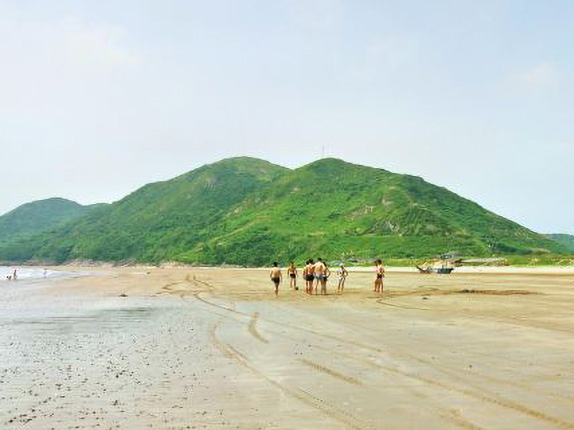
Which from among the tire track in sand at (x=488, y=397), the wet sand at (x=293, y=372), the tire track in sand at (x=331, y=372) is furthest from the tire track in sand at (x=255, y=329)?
the tire track in sand at (x=488, y=397)

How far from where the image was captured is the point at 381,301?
36062mm

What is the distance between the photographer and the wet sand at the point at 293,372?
9.06 metres

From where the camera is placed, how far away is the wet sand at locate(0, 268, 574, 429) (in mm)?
9062

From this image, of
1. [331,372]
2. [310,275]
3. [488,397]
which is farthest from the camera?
[310,275]

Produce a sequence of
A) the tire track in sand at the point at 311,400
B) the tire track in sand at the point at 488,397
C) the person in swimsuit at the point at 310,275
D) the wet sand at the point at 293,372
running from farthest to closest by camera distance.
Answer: the person in swimsuit at the point at 310,275 < the wet sand at the point at 293,372 < the tire track in sand at the point at 311,400 < the tire track in sand at the point at 488,397

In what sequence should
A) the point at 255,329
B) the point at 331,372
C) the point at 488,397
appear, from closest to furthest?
the point at 488,397, the point at 331,372, the point at 255,329

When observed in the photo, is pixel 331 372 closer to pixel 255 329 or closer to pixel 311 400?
pixel 311 400

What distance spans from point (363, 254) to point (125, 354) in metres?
152

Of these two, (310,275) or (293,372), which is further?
(310,275)

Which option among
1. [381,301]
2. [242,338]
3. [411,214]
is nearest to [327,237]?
[411,214]

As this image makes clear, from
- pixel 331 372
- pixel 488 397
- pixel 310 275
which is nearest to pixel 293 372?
pixel 331 372

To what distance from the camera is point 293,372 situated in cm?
1286

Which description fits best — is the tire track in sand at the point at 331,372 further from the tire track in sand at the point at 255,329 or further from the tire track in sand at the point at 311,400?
the tire track in sand at the point at 255,329

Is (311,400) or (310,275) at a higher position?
(310,275)
